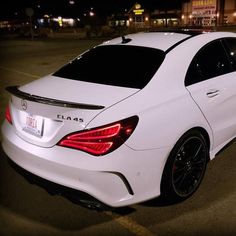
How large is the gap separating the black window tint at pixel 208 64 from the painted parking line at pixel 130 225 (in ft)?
4.59

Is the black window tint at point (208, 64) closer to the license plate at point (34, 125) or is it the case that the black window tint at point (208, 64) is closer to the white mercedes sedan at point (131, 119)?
the white mercedes sedan at point (131, 119)

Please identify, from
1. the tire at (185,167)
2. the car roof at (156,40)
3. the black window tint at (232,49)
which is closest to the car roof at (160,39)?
the car roof at (156,40)

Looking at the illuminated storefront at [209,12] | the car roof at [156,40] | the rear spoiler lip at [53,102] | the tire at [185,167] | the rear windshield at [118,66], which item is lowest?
the illuminated storefront at [209,12]

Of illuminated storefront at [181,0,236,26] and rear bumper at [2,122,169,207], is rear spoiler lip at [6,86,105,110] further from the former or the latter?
illuminated storefront at [181,0,236,26]

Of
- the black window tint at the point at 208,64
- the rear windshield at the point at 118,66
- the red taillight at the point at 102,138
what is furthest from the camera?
the black window tint at the point at 208,64

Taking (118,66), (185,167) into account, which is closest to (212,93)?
(185,167)

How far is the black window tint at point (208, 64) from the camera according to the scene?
3634mm

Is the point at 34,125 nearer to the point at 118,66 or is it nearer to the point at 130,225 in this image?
the point at 118,66

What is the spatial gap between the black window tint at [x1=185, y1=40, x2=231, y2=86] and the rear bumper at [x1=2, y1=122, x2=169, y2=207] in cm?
94

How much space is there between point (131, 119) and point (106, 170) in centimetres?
45

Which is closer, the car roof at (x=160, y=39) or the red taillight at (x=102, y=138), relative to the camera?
the red taillight at (x=102, y=138)

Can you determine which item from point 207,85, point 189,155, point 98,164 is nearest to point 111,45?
point 207,85

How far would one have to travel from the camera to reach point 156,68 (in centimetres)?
348

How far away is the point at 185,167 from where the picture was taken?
3564mm
